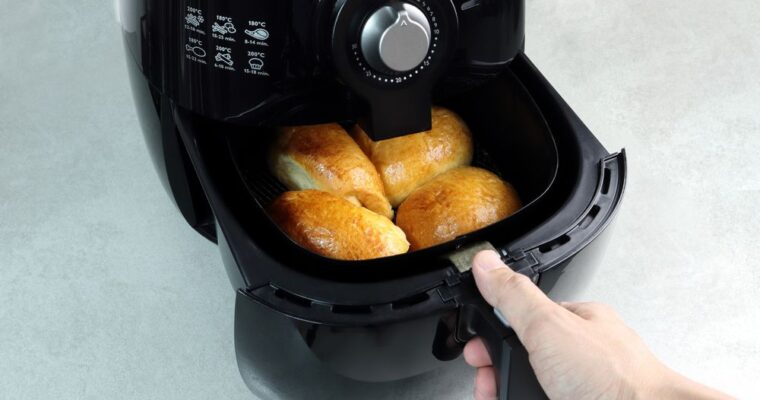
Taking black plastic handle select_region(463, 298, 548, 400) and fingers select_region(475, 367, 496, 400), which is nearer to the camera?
black plastic handle select_region(463, 298, 548, 400)

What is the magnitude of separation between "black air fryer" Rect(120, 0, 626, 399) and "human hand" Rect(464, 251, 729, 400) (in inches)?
0.7

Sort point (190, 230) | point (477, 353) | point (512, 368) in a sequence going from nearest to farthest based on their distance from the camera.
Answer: point (512, 368)
point (477, 353)
point (190, 230)

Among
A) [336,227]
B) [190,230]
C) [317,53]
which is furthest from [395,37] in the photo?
[190,230]

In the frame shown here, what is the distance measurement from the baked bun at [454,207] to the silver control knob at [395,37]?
16 centimetres

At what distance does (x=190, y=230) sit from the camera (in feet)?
3.62

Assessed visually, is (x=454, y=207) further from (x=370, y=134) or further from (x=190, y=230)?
(x=190, y=230)

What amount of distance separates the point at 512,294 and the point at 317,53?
0.27 meters

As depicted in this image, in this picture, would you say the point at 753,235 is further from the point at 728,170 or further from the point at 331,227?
the point at 331,227

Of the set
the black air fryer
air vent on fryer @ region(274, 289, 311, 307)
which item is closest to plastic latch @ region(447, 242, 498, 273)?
the black air fryer

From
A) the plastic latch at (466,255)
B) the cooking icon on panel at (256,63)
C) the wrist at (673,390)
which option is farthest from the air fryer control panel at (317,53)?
the wrist at (673,390)

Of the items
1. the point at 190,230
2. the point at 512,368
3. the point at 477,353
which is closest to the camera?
the point at 512,368

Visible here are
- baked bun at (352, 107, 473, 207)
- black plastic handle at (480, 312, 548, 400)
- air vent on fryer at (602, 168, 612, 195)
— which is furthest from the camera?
baked bun at (352, 107, 473, 207)

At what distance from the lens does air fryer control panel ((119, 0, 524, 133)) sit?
2.37ft

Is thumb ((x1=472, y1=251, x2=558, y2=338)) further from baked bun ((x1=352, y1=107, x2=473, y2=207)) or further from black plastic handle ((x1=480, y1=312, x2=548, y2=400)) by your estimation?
baked bun ((x1=352, y1=107, x2=473, y2=207))
